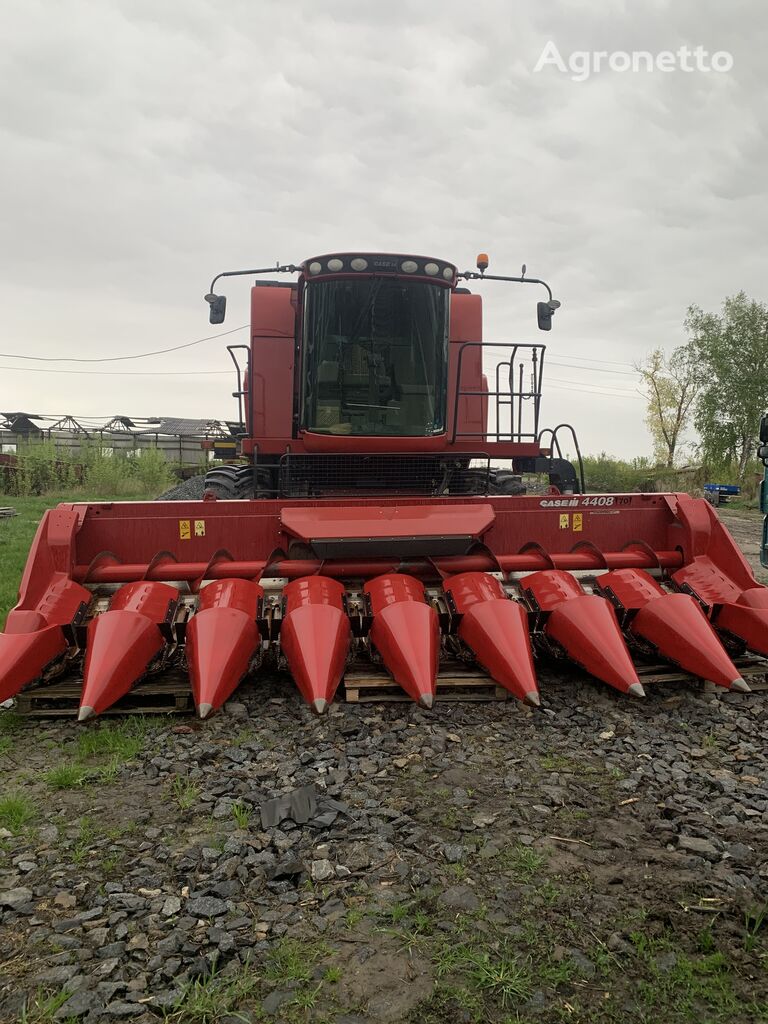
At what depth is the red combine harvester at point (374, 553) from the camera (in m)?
4.03

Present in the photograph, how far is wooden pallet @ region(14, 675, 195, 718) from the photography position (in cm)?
405

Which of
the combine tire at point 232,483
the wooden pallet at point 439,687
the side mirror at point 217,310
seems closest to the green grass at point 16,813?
the wooden pallet at point 439,687

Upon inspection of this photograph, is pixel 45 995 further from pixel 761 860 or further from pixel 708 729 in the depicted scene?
pixel 708 729

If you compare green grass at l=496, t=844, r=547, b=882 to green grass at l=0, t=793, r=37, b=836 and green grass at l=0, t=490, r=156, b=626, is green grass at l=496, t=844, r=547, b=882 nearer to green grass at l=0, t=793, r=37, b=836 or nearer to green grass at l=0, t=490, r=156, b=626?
green grass at l=0, t=793, r=37, b=836

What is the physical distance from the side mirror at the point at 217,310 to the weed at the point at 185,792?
493 centimetres

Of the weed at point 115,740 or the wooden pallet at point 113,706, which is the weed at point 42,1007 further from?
the wooden pallet at point 113,706

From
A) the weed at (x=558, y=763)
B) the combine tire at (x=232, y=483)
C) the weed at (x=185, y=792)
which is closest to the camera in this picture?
the weed at (x=185, y=792)

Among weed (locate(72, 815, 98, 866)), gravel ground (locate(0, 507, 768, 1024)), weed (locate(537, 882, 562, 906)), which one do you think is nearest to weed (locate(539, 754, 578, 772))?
gravel ground (locate(0, 507, 768, 1024))

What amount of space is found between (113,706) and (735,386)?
35.4 meters

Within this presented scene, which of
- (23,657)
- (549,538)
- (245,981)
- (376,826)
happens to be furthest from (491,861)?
(549,538)

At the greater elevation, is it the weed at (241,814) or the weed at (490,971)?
the weed at (490,971)

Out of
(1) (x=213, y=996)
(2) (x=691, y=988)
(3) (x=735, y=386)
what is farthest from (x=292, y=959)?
(3) (x=735, y=386)

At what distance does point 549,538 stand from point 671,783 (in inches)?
96.4

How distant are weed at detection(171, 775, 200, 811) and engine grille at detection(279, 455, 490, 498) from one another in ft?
10.6
